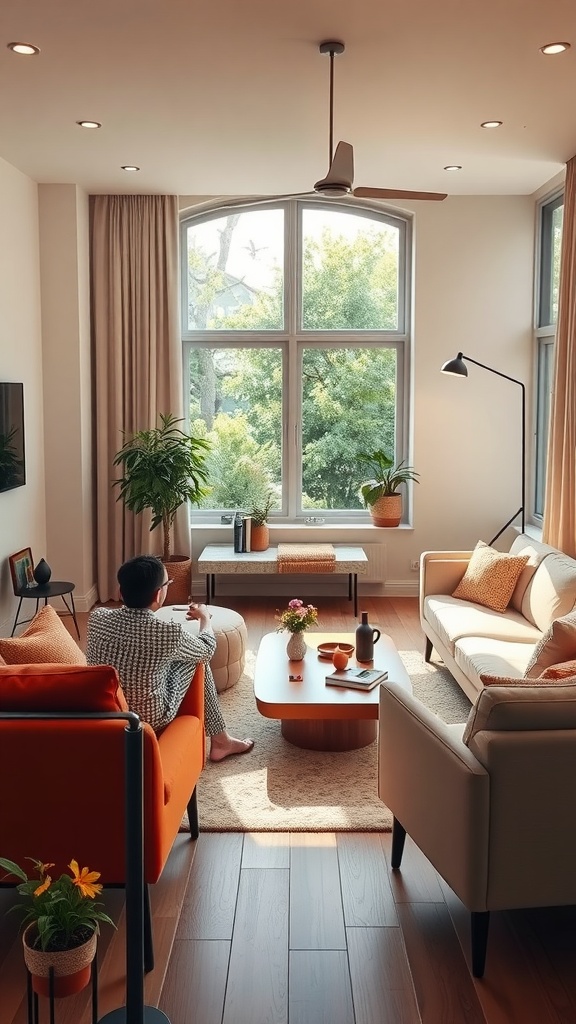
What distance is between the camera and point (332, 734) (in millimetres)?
3971

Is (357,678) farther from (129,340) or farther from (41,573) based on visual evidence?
(129,340)

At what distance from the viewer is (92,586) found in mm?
6766

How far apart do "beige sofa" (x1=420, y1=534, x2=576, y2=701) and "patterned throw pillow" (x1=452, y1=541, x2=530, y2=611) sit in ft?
0.14

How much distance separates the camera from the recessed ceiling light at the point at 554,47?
3752 millimetres

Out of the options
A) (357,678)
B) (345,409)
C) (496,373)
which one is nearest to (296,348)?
(345,409)

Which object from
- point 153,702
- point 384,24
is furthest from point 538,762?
point 384,24

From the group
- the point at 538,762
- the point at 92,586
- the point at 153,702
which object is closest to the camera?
the point at 538,762

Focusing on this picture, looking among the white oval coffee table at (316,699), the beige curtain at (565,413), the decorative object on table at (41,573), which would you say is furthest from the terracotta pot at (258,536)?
the white oval coffee table at (316,699)

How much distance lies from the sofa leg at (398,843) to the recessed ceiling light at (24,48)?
3407 millimetres

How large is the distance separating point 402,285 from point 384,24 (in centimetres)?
353

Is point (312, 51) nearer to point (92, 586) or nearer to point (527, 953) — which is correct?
point (527, 953)

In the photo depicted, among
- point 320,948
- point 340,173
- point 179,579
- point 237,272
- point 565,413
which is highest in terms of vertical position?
point 237,272

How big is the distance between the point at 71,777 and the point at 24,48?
10.1 feet

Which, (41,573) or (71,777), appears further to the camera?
(41,573)
